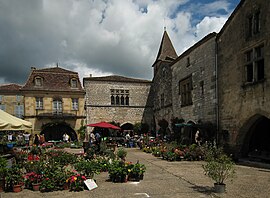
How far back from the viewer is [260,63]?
1172 cm

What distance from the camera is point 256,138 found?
13289 mm

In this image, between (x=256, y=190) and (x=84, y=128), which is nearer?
(x=256, y=190)

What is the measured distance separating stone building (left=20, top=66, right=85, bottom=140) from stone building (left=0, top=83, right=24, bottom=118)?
20.0 feet

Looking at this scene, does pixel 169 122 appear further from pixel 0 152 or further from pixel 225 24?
pixel 0 152

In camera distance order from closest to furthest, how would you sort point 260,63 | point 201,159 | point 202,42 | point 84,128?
point 260,63
point 201,159
point 202,42
point 84,128

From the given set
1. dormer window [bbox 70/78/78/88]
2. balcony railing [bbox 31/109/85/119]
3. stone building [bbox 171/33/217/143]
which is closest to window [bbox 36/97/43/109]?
balcony railing [bbox 31/109/85/119]

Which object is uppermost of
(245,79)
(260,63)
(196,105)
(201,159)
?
(260,63)

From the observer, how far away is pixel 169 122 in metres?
23.2

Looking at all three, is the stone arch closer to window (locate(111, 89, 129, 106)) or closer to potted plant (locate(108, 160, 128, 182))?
potted plant (locate(108, 160, 128, 182))

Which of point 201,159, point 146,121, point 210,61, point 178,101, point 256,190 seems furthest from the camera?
point 146,121

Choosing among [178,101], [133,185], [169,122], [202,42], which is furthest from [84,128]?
[133,185]

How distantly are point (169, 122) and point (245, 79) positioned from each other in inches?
471

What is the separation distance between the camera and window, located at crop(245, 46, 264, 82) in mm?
11242

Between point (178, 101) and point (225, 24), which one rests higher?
point (225, 24)
